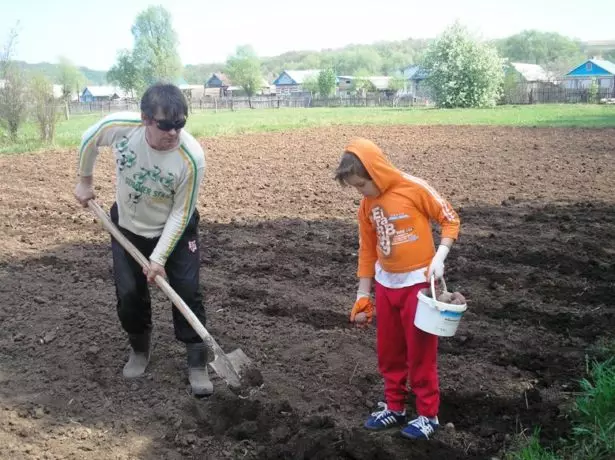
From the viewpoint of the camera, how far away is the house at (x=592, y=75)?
81.6 metres

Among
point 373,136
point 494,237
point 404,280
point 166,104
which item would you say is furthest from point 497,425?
point 373,136

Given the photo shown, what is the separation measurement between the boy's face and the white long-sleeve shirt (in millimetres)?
1039

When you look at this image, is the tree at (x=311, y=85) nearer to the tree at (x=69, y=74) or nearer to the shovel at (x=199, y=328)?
the tree at (x=69, y=74)

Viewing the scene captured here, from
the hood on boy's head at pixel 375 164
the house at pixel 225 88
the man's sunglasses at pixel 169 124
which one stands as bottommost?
the hood on boy's head at pixel 375 164

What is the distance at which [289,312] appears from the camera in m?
5.26

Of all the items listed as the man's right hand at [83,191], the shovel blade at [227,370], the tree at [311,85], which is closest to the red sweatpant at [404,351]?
the shovel blade at [227,370]

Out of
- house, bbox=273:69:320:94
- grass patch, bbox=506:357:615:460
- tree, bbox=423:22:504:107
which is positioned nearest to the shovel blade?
grass patch, bbox=506:357:615:460

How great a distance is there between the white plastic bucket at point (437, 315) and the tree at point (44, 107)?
18.1 metres

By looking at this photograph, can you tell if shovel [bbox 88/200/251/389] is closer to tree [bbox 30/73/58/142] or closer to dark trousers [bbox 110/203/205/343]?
dark trousers [bbox 110/203/205/343]

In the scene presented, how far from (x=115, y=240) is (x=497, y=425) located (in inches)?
100

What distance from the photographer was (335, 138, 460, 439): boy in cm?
313

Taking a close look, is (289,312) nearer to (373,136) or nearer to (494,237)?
(494,237)

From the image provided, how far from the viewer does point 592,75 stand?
83812 mm

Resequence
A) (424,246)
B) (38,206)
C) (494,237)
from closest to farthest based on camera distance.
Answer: (424,246), (494,237), (38,206)
